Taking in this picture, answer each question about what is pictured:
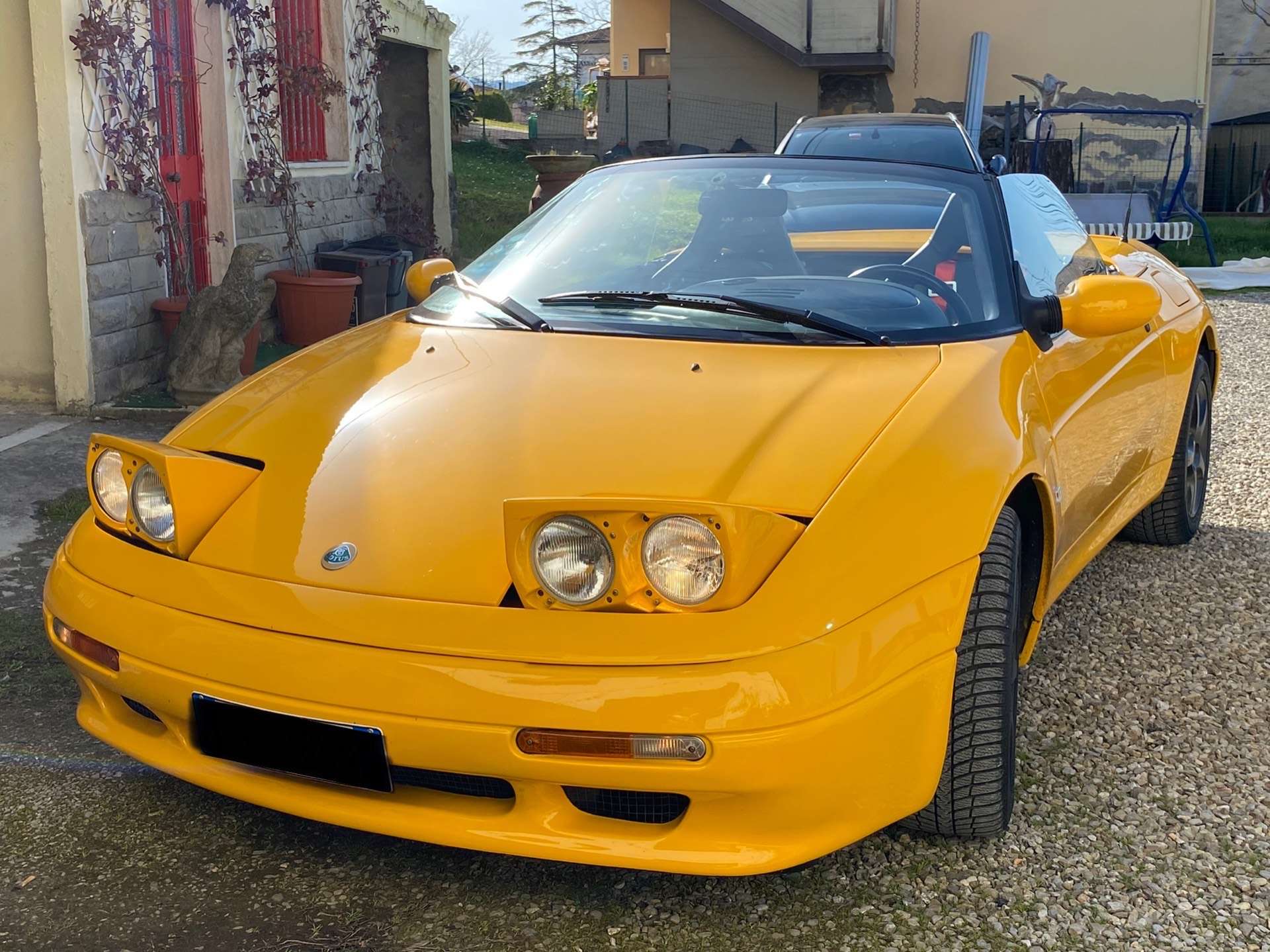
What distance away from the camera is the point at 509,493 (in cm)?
230

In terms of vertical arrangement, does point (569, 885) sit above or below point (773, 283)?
below

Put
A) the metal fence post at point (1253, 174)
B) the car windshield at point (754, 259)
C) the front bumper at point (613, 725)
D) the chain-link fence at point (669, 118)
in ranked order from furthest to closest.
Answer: the metal fence post at point (1253, 174)
the chain-link fence at point (669, 118)
the car windshield at point (754, 259)
the front bumper at point (613, 725)

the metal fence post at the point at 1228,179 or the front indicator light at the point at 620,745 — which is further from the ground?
the metal fence post at the point at 1228,179

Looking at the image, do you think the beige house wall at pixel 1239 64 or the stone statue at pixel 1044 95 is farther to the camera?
the beige house wall at pixel 1239 64

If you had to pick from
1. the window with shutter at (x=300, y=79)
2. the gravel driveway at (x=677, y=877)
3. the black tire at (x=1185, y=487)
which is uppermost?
the window with shutter at (x=300, y=79)

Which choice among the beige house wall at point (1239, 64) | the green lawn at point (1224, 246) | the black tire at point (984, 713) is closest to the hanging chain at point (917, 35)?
the green lawn at point (1224, 246)

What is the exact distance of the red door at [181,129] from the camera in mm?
7105

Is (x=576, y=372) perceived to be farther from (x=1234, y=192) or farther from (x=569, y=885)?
(x=1234, y=192)

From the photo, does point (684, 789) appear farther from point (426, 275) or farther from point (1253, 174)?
point (1253, 174)

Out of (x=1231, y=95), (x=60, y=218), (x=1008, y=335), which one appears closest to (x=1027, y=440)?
(x=1008, y=335)

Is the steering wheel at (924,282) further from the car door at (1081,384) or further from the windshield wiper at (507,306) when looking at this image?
the windshield wiper at (507,306)

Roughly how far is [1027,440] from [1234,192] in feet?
78.1

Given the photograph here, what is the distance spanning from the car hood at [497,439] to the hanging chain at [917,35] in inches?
815

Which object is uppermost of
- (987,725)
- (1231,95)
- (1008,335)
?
(1231,95)
